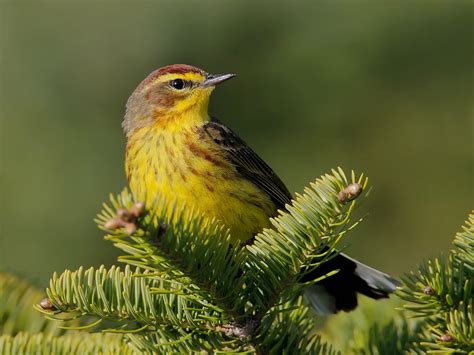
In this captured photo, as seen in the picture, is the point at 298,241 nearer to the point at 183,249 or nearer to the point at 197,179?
the point at 183,249

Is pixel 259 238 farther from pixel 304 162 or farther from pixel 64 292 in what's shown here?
pixel 304 162

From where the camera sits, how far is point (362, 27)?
5.55 meters

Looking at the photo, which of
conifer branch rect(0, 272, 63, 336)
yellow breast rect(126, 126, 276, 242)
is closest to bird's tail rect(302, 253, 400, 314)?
yellow breast rect(126, 126, 276, 242)

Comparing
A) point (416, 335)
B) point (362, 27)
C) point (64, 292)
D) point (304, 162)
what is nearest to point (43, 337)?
point (64, 292)

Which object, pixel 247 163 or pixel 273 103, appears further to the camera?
pixel 273 103

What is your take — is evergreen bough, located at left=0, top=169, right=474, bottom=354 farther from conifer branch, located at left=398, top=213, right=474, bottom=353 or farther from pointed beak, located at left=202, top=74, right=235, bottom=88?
pointed beak, located at left=202, top=74, right=235, bottom=88

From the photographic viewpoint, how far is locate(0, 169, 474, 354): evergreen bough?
2.50m

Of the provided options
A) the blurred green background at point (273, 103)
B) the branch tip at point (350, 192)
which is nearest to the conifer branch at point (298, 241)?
the branch tip at point (350, 192)

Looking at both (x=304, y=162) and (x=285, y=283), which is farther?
(x=304, y=162)

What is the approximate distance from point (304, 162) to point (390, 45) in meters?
1.13

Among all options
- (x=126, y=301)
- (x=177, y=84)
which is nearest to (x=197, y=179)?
(x=177, y=84)

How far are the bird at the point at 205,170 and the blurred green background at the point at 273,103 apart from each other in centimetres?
53

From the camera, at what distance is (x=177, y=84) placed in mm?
5410

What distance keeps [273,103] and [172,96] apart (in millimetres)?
800
